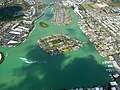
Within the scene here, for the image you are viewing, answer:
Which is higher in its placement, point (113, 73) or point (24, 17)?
point (24, 17)

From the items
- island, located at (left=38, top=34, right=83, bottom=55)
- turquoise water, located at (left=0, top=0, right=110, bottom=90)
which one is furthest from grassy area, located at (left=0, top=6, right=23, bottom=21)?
island, located at (left=38, top=34, right=83, bottom=55)

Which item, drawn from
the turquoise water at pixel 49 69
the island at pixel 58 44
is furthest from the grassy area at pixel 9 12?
the island at pixel 58 44

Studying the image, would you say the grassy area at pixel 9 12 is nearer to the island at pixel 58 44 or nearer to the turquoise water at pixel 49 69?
the turquoise water at pixel 49 69

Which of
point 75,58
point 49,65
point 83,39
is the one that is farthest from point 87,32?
point 49,65

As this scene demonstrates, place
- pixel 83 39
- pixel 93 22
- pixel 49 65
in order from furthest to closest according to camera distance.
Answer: pixel 93 22, pixel 83 39, pixel 49 65

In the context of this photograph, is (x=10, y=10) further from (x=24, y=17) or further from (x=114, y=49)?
(x=114, y=49)

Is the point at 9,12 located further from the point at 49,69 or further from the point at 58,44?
the point at 49,69

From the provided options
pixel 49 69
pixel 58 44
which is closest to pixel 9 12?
pixel 58 44
